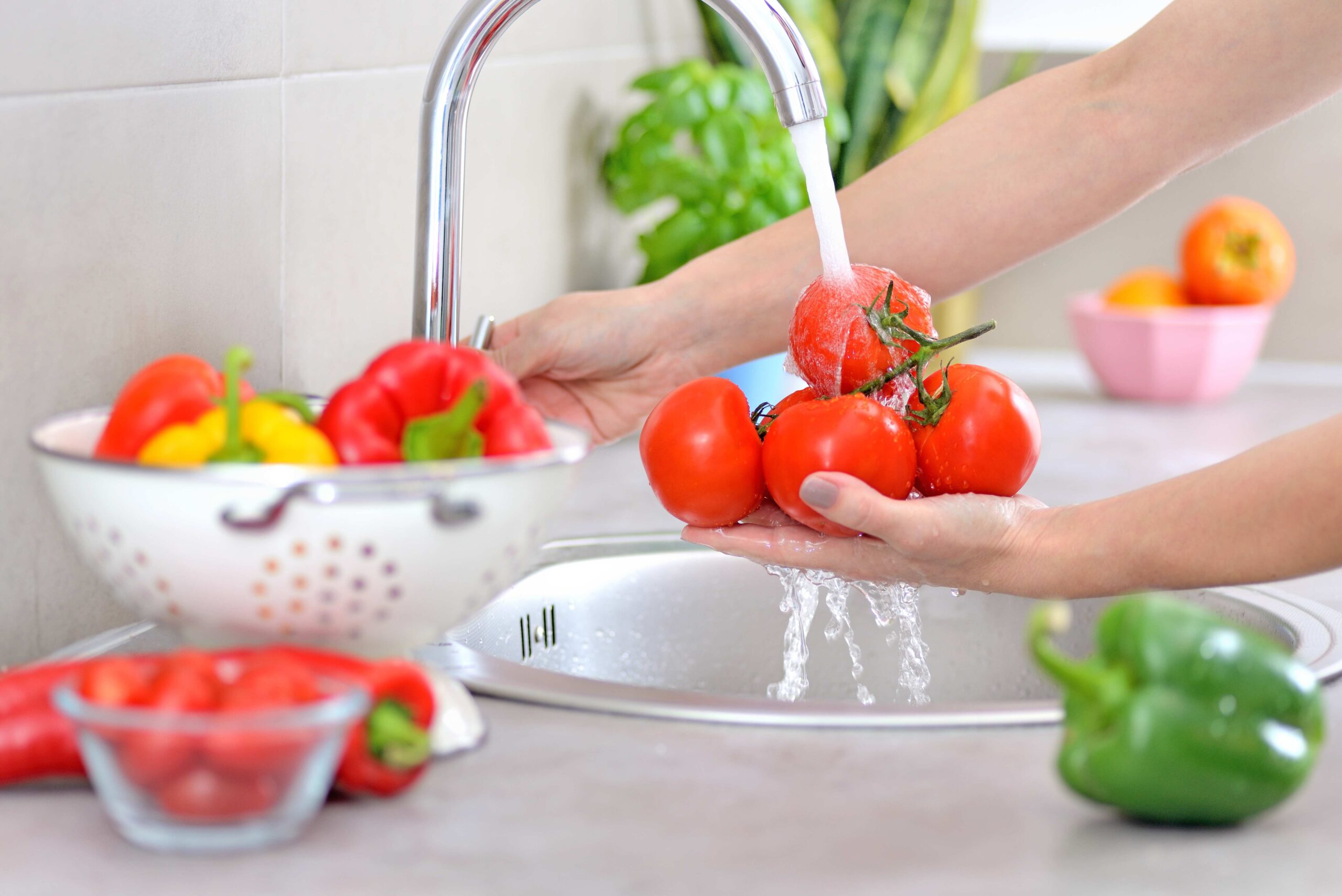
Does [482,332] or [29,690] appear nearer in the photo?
[29,690]

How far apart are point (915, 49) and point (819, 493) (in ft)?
4.49

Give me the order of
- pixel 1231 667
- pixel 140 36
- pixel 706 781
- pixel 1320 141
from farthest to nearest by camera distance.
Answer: pixel 1320 141, pixel 140 36, pixel 706 781, pixel 1231 667

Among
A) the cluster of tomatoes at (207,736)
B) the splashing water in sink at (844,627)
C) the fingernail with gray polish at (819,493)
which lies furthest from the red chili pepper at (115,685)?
the splashing water in sink at (844,627)

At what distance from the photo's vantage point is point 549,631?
1191 mm

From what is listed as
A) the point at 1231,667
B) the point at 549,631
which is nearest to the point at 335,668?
the point at 1231,667

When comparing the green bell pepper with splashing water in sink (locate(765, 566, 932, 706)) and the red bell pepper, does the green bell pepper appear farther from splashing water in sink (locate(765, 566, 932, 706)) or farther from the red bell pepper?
splashing water in sink (locate(765, 566, 932, 706))

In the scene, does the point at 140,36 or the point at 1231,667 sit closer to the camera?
the point at 1231,667

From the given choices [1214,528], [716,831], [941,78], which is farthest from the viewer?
[941,78]

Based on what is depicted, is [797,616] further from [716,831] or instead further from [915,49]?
[915,49]

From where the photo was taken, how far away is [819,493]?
0.92 meters

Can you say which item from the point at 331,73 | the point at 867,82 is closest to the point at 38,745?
the point at 331,73

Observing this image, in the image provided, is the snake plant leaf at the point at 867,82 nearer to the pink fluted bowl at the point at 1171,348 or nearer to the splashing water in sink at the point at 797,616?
the pink fluted bowl at the point at 1171,348

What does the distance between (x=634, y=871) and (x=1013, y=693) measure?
70cm

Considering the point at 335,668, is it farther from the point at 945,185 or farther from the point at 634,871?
the point at 945,185
